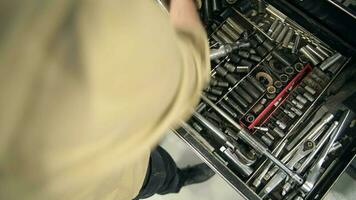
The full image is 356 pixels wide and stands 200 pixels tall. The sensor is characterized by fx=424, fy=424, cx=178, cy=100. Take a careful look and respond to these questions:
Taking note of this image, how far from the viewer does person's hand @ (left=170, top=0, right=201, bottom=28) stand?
0.61 m

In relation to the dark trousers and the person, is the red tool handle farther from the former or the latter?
the person

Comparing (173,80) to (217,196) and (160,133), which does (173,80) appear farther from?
(217,196)

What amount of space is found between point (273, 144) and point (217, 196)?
0.37 m

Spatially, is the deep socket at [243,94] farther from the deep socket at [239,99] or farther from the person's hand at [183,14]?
the person's hand at [183,14]

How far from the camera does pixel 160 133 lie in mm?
465

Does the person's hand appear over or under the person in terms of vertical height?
over

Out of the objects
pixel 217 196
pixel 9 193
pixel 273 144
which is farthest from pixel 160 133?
pixel 217 196

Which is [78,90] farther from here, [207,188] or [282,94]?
[207,188]

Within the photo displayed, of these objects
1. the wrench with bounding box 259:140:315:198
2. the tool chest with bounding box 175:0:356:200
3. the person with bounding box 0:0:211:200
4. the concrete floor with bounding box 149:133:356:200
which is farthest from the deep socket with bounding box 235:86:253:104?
the person with bounding box 0:0:211:200

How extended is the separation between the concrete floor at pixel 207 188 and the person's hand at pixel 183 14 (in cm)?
82

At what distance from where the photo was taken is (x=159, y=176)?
1.14 meters

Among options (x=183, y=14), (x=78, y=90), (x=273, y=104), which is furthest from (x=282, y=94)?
(x=78, y=90)

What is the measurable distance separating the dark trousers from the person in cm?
64

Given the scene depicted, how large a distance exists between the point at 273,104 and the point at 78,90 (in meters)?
0.81
